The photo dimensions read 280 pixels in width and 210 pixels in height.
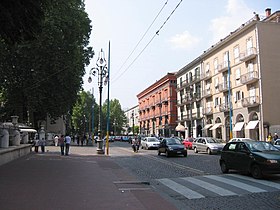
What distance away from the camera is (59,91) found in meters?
41.4

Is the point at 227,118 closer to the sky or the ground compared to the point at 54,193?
closer to the sky

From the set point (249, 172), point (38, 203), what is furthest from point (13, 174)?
point (249, 172)

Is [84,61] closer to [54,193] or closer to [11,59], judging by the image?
[11,59]

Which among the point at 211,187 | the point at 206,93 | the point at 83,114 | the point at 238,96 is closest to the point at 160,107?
the point at 206,93

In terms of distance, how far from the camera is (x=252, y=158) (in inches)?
511

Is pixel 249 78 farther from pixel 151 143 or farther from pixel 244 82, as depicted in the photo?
pixel 151 143

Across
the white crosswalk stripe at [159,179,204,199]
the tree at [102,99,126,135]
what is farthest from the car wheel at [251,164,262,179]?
the tree at [102,99,126,135]

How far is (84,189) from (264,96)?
34.2 m

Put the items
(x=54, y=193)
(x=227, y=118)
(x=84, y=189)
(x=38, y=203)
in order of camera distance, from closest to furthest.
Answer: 1. (x=38, y=203)
2. (x=54, y=193)
3. (x=84, y=189)
4. (x=227, y=118)

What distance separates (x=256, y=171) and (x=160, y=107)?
7529cm

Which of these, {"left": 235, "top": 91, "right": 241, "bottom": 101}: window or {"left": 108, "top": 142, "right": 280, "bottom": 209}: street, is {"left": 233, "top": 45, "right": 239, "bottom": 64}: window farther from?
{"left": 108, "top": 142, "right": 280, "bottom": 209}: street

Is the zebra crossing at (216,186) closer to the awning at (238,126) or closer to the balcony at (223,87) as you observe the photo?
the awning at (238,126)

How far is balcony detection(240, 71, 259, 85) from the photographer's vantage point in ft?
135

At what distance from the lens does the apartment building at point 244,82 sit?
1602 inches
